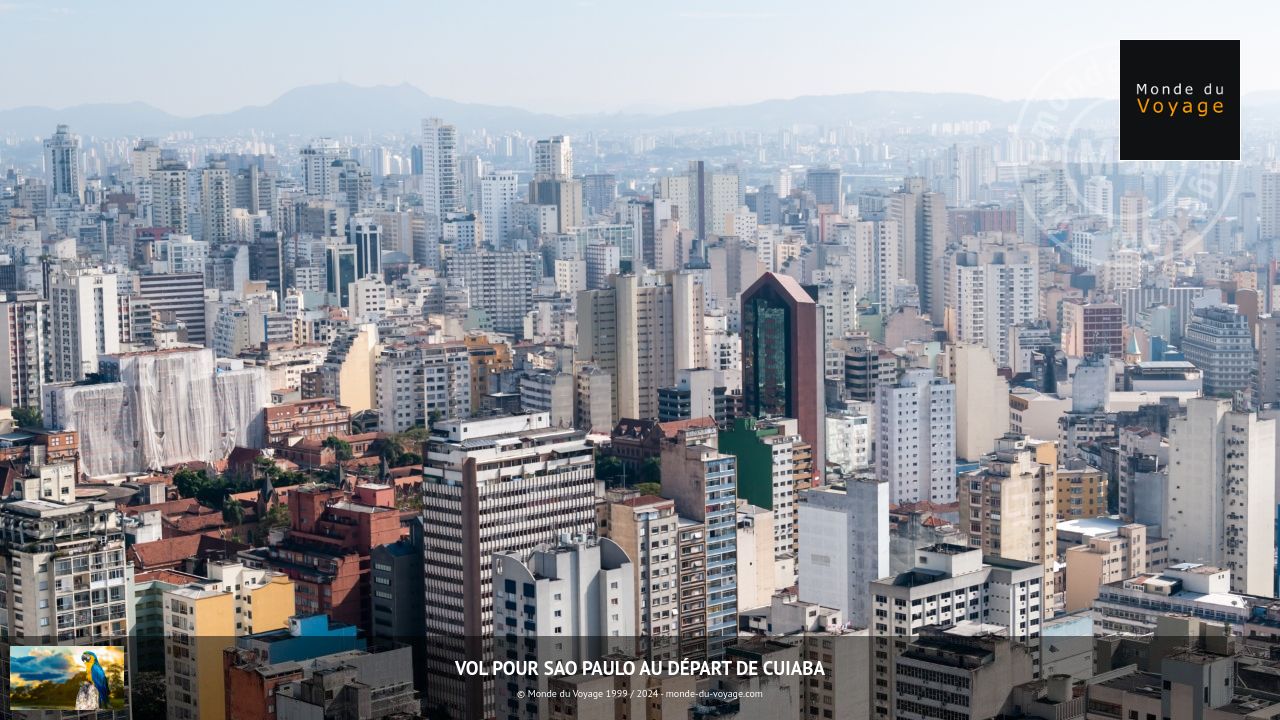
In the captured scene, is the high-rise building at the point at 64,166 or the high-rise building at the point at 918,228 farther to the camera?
the high-rise building at the point at 64,166

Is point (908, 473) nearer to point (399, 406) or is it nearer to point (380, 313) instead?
point (399, 406)

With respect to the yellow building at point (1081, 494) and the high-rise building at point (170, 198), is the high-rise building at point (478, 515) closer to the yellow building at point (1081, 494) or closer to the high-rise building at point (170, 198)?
the yellow building at point (1081, 494)

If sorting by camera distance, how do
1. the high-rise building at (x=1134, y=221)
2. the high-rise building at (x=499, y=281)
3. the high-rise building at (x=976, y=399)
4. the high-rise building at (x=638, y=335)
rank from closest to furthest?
1. the high-rise building at (x=976, y=399)
2. the high-rise building at (x=638, y=335)
3. the high-rise building at (x=1134, y=221)
4. the high-rise building at (x=499, y=281)

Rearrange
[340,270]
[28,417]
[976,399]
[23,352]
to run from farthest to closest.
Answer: [340,270] < [23,352] < [28,417] < [976,399]

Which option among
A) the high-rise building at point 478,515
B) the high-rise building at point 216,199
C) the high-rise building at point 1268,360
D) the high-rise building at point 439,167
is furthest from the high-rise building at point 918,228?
the high-rise building at point 478,515

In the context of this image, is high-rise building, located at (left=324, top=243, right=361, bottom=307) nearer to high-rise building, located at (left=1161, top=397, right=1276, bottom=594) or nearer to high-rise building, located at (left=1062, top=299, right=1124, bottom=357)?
high-rise building, located at (left=1062, top=299, right=1124, bottom=357)

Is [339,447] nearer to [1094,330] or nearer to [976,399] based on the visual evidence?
[976,399]

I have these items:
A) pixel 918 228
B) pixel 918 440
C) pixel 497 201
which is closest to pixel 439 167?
pixel 497 201
